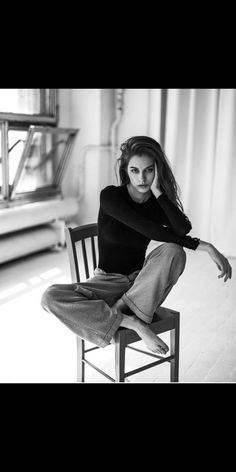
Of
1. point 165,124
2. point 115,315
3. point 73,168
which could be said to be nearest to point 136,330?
point 115,315

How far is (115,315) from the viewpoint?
1.46m

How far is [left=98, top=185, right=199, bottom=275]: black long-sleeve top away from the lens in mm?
1551

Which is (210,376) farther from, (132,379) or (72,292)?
(72,292)

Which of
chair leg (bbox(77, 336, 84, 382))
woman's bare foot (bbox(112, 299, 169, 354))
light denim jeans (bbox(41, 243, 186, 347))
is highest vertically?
light denim jeans (bbox(41, 243, 186, 347))

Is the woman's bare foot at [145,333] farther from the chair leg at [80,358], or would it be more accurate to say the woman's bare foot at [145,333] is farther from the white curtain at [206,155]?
the white curtain at [206,155]

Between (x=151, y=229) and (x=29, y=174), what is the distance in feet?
9.30

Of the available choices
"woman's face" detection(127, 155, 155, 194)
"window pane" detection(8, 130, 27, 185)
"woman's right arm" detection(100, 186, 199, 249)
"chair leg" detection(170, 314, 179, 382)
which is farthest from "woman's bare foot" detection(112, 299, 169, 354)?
"window pane" detection(8, 130, 27, 185)

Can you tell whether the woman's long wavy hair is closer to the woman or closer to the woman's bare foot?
the woman

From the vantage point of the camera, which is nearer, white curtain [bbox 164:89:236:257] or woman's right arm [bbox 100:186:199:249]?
woman's right arm [bbox 100:186:199:249]

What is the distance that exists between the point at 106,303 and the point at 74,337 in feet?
3.24

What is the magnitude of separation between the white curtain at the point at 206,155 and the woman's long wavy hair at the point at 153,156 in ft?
8.69

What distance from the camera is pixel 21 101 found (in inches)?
158

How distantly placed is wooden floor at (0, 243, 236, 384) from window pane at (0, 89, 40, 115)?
134cm

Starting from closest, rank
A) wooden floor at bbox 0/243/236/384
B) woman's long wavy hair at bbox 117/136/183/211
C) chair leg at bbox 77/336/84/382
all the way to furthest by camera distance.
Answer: woman's long wavy hair at bbox 117/136/183/211 < chair leg at bbox 77/336/84/382 < wooden floor at bbox 0/243/236/384
